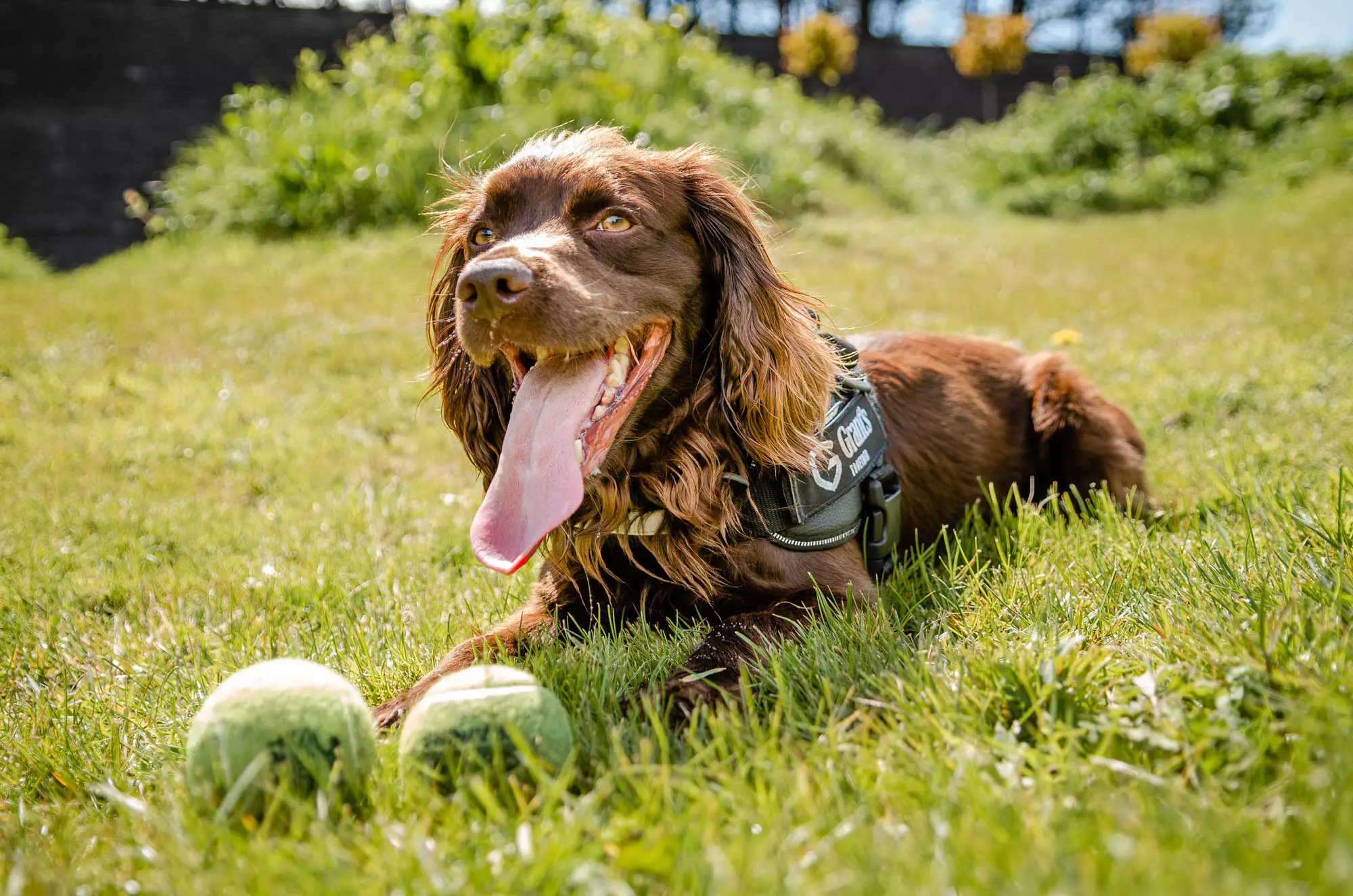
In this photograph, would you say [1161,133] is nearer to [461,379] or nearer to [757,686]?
[461,379]

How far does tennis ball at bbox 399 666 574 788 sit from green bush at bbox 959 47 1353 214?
42.5 feet

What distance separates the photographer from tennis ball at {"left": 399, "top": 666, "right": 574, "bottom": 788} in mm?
1582

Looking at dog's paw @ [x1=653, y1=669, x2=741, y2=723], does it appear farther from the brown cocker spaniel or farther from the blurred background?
the blurred background

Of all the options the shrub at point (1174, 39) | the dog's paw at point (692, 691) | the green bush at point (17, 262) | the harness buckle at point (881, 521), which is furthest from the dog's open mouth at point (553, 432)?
the shrub at point (1174, 39)

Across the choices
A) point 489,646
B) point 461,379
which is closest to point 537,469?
point 489,646

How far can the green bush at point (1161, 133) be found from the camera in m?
13.0

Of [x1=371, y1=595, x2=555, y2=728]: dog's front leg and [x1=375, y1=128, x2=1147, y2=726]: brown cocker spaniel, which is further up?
[x1=375, y1=128, x2=1147, y2=726]: brown cocker spaniel

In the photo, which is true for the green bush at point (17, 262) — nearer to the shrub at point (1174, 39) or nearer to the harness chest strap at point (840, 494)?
the harness chest strap at point (840, 494)

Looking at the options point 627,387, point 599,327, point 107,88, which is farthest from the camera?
point 107,88

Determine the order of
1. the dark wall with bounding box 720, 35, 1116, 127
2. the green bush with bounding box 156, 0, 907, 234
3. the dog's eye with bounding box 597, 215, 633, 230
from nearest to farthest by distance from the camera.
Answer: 1. the dog's eye with bounding box 597, 215, 633, 230
2. the green bush with bounding box 156, 0, 907, 234
3. the dark wall with bounding box 720, 35, 1116, 127

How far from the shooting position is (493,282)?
2113 millimetres

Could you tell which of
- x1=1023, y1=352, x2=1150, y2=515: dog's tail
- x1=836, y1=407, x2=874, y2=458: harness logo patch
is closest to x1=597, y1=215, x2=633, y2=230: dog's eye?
x1=836, y1=407, x2=874, y2=458: harness logo patch

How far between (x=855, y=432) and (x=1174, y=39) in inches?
810

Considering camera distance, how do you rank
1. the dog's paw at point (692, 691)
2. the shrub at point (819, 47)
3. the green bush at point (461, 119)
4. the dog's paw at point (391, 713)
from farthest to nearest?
the shrub at point (819, 47), the green bush at point (461, 119), the dog's paw at point (391, 713), the dog's paw at point (692, 691)
